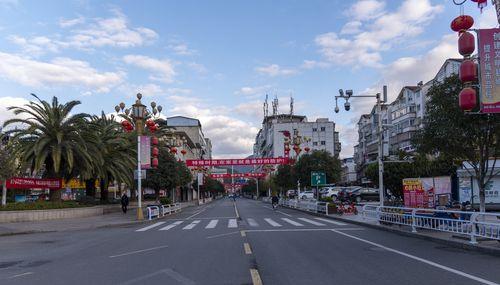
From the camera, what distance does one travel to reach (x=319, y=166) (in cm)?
5169

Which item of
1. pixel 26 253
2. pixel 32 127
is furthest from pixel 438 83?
pixel 32 127

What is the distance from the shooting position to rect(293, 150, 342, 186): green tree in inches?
2041

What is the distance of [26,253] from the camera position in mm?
15500

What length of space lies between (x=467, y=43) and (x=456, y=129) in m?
4.95

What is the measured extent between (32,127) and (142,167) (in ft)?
26.4

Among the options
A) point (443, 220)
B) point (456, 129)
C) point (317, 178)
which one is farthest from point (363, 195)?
point (456, 129)

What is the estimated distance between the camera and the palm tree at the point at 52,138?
33.4 m

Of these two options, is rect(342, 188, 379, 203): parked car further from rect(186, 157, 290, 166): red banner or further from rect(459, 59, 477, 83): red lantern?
rect(459, 59, 477, 83): red lantern

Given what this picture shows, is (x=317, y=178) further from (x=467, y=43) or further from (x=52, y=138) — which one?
(x=467, y=43)

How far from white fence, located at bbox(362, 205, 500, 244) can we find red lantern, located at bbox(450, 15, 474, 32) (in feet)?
15.8

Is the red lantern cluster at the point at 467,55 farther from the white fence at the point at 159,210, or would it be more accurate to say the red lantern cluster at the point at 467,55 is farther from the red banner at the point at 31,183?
the red banner at the point at 31,183

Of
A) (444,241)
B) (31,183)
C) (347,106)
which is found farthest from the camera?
(31,183)

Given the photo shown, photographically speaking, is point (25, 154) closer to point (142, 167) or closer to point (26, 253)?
point (142, 167)

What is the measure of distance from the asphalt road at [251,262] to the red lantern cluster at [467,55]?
3810 mm
